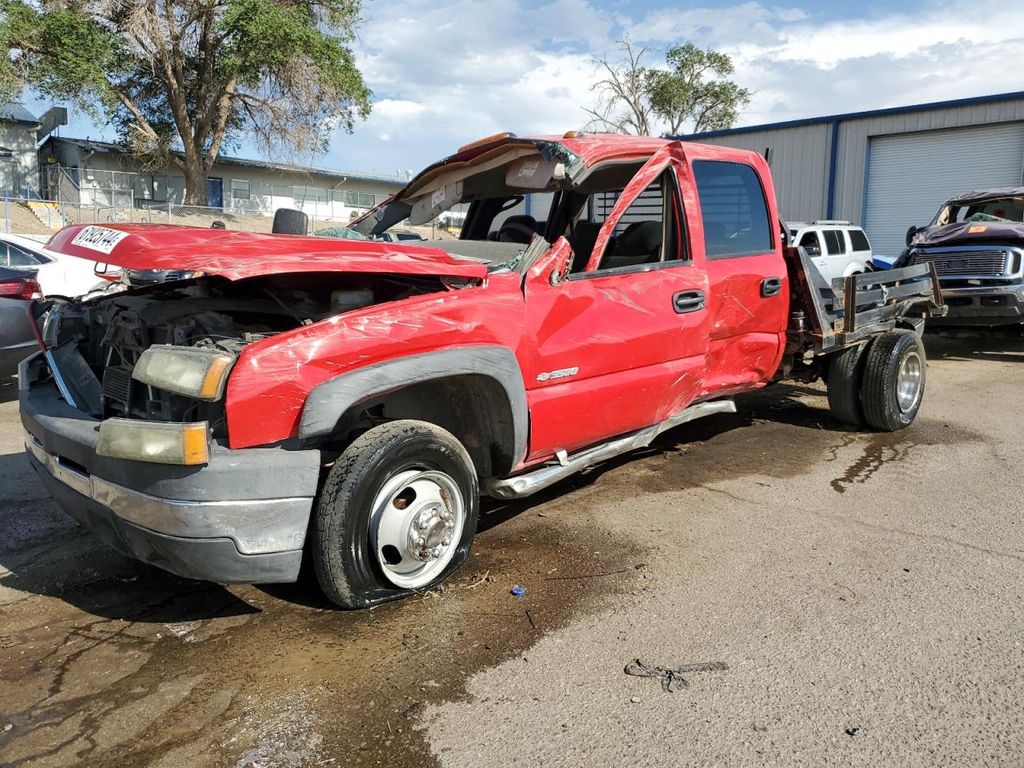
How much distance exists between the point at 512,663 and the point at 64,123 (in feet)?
137

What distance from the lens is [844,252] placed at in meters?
15.4

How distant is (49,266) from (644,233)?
7.43 metres

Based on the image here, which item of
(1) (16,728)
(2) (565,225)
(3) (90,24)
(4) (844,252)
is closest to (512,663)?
(1) (16,728)

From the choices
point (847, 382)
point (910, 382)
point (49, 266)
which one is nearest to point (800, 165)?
point (910, 382)

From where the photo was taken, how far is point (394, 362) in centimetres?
309

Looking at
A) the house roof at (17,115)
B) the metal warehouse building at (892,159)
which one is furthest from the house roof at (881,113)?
the house roof at (17,115)

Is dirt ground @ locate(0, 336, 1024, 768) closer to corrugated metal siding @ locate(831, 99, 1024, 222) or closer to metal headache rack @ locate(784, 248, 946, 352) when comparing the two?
metal headache rack @ locate(784, 248, 946, 352)

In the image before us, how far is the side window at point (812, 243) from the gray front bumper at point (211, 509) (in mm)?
13309

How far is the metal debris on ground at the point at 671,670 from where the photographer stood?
2844mm

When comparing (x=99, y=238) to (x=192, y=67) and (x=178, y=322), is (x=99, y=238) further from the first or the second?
(x=192, y=67)

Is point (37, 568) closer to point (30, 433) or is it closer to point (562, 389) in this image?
point (30, 433)

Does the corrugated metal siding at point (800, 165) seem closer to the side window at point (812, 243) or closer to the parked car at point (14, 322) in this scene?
the side window at point (812, 243)

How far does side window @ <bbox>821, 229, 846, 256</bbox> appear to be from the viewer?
48.7ft

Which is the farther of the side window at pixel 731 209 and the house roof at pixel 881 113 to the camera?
the house roof at pixel 881 113
